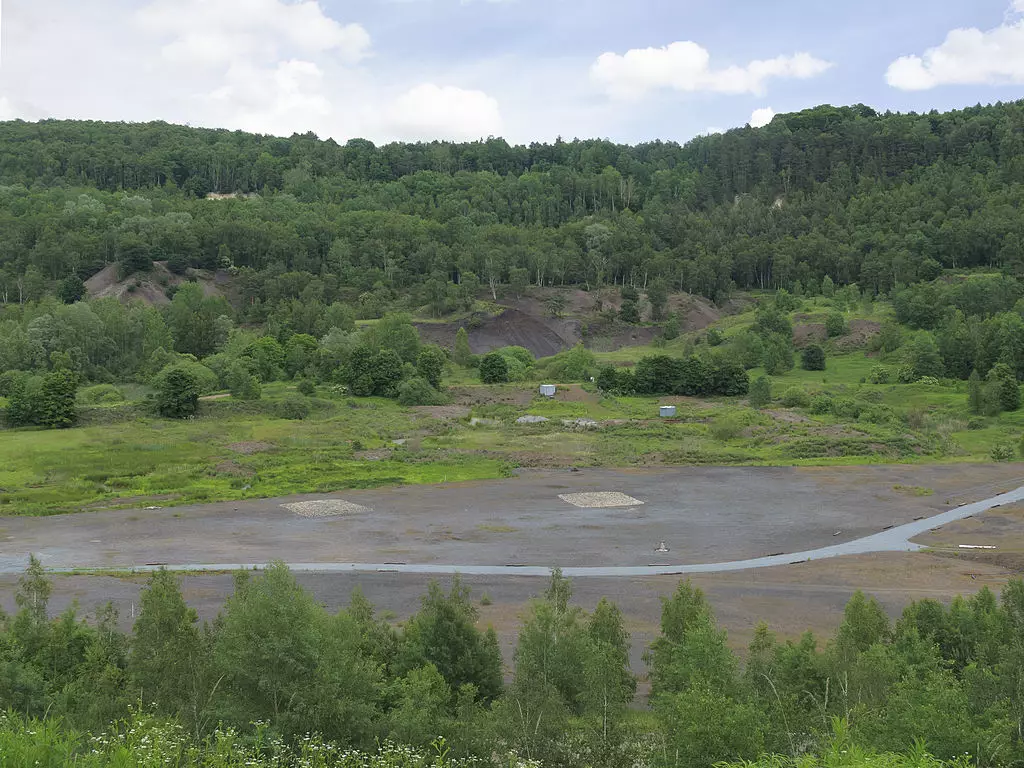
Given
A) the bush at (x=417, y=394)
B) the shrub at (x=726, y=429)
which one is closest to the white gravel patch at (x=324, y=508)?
the shrub at (x=726, y=429)

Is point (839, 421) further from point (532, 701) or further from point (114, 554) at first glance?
point (532, 701)

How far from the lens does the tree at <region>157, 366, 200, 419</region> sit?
79.6m

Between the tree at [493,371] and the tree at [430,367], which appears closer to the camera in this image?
the tree at [430,367]

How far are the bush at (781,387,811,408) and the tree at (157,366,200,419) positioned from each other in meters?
59.4

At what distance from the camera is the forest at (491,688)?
1500 cm

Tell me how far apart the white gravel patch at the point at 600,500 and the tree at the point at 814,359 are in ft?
199

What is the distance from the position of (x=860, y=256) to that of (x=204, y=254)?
111m

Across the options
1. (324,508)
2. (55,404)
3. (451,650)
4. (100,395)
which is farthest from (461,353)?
(451,650)

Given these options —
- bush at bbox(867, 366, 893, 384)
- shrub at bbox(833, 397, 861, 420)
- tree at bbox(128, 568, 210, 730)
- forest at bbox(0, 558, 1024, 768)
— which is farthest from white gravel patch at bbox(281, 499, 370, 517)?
bush at bbox(867, 366, 893, 384)

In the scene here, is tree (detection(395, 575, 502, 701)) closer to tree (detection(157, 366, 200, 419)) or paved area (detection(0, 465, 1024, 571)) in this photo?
paved area (detection(0, 465, 1024, 571))

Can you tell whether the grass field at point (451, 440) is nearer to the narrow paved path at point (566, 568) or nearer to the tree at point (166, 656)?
the narrow paved path at point (566, 568)

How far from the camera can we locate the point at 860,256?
14738cm

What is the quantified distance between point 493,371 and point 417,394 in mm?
15508

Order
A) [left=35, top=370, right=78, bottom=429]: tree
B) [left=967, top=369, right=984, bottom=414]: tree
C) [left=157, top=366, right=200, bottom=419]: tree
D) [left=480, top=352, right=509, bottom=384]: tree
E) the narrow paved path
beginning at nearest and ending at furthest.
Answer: the narrow paved path < [left=35, top=370, right=78, bottom=429]: tree < [left=157, top=366, right=200, bottom=419]: tree < [left=967, top=369, right=984, bottom=414]: tree < [left=480, top=352, right=509, bottom=384]: tree
